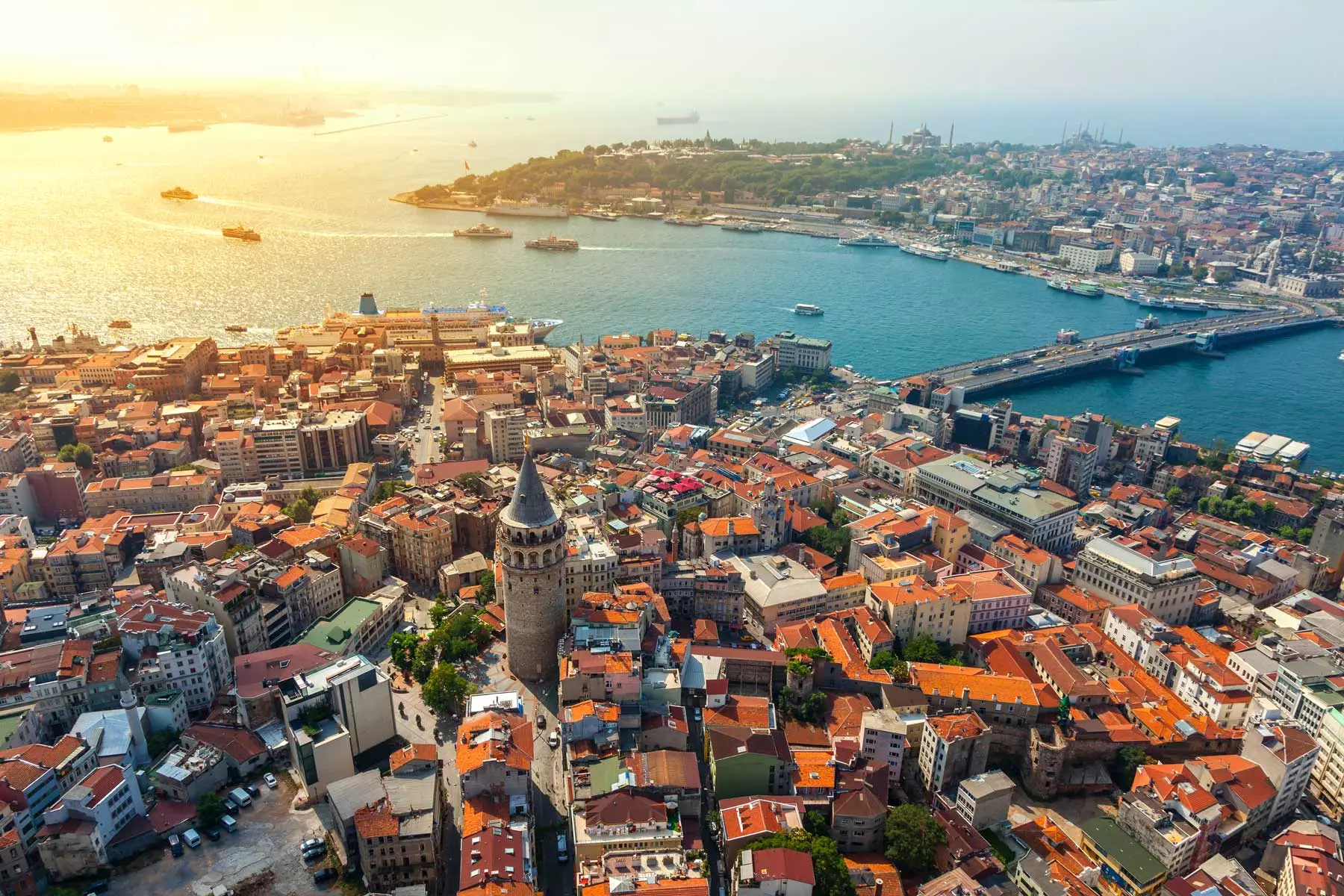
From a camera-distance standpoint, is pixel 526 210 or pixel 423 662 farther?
pixel 526 210

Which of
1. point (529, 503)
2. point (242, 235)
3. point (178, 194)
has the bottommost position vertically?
point (242, 235)

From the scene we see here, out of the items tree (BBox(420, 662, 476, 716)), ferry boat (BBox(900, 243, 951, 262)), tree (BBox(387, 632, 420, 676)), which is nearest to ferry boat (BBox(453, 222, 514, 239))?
ferry boat (BBox(900, 243, 951, 262))

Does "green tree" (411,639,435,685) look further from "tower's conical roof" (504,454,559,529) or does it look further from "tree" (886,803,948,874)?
"tree" (886,803,948,874)

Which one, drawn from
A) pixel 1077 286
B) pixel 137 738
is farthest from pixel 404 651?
pixel 1077 286

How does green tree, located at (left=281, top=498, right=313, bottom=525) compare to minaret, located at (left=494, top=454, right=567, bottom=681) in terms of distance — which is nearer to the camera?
minaret, located at (left=494, top=454, right=567, bottom=681)

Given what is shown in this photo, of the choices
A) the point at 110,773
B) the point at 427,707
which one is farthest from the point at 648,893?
the point at 110,773

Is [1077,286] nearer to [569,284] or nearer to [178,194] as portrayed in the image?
[569,284]
